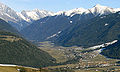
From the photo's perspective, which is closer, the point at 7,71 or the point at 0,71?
the point at 0,71

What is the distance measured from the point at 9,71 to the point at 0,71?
1349cm

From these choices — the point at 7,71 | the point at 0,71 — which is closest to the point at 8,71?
the point at 7,71

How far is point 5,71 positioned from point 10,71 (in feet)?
20.4

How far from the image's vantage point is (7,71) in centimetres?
19662

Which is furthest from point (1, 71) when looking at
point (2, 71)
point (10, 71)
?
point (10, 71)

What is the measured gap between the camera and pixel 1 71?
611 ft

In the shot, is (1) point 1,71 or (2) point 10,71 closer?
(1) point 1,71

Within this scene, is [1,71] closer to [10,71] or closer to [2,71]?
[2,71]

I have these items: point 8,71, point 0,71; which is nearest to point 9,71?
point 8,71

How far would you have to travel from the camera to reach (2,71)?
18775 centimetres

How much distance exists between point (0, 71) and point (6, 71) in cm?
1094

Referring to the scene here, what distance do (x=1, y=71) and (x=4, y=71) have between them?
553 centimetres

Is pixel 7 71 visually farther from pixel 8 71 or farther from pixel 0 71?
pixel 0 71

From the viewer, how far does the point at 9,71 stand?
646ft
